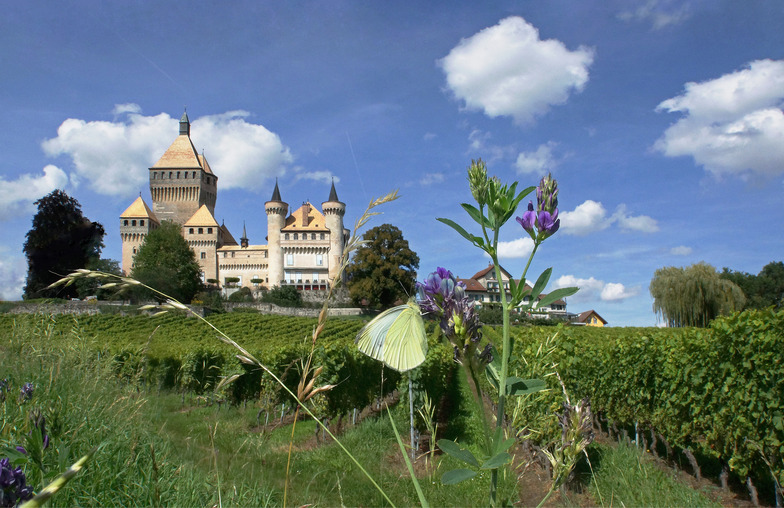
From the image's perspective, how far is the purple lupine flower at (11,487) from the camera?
108cm

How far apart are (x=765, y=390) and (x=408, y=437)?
5.30m

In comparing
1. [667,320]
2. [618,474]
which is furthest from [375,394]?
[667,320]

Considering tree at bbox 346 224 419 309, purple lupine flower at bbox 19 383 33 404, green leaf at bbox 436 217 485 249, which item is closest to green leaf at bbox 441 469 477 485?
green leaf at bbox 436 217 485 249

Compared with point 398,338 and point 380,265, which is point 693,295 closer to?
point 380,265

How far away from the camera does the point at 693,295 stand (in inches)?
1286

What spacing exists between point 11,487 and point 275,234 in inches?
2717

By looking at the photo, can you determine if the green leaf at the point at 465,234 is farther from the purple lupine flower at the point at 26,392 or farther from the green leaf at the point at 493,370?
the purple lupine flower at the point at 26,392

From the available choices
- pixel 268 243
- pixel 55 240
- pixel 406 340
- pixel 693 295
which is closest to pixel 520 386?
pixel 406 340

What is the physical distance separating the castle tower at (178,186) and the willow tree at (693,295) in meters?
63.8

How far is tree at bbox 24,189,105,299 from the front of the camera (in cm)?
4609

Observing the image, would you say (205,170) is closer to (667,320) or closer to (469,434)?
(667,320)

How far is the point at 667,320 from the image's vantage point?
33.6 m

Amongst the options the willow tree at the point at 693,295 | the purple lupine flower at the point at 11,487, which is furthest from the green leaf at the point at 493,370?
the willow tree at the point at 693,295

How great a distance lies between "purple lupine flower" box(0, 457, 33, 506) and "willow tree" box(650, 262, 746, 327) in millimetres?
37882
